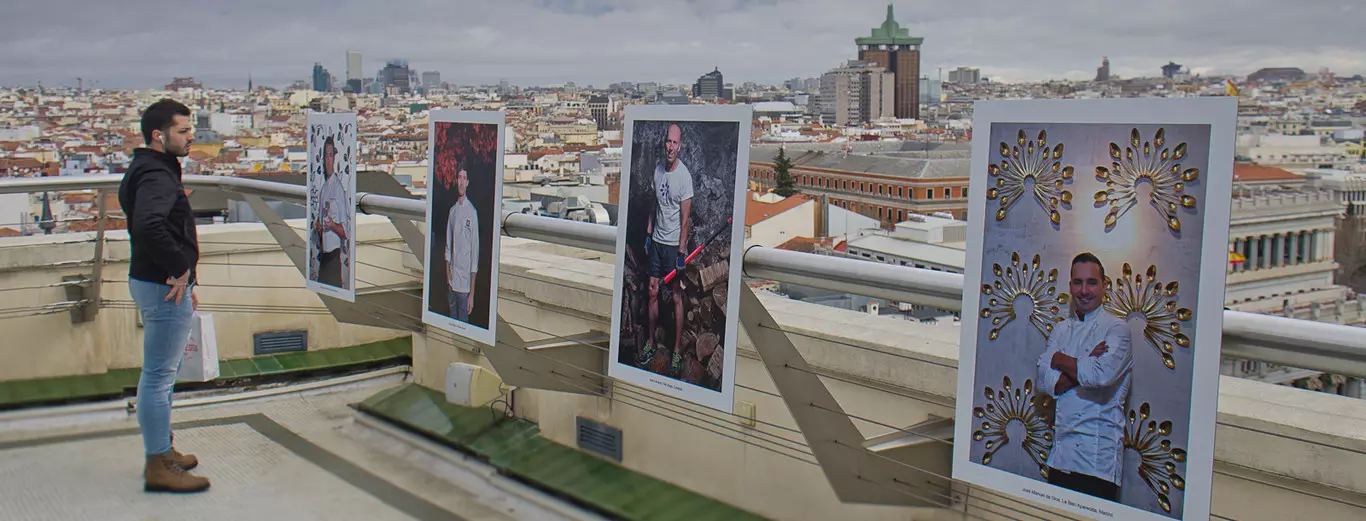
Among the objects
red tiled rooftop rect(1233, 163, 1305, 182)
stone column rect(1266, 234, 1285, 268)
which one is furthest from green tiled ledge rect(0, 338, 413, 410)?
red tiled rooftop rect(1233, 163, 1305, 182)

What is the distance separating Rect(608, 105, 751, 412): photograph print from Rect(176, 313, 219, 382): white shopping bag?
59.0 inches

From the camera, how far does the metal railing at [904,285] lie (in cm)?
124

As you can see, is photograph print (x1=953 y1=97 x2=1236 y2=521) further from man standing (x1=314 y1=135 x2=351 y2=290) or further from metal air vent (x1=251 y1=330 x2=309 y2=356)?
metal air vent (x1=251 y1=330 x2=309 y2=356)

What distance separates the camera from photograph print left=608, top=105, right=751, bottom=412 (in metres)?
1.74

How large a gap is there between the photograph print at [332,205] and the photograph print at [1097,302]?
6.09 ft

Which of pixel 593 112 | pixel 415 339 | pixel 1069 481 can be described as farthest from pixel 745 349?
pixel 593 112

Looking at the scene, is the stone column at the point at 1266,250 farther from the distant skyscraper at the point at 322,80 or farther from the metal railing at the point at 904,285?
the distant skyscraper at the point at 322,80

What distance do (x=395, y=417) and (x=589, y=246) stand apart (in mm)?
1193

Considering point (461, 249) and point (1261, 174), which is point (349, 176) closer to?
point (461, 249)

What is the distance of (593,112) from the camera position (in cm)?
9856

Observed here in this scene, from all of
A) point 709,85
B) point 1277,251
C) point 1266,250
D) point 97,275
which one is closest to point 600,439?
point 97,275

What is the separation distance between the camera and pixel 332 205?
297 cm

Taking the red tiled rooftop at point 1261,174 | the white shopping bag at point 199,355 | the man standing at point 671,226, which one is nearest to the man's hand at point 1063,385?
the man standing at point 671,226

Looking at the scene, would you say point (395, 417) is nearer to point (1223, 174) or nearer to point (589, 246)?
point (589, 246)
